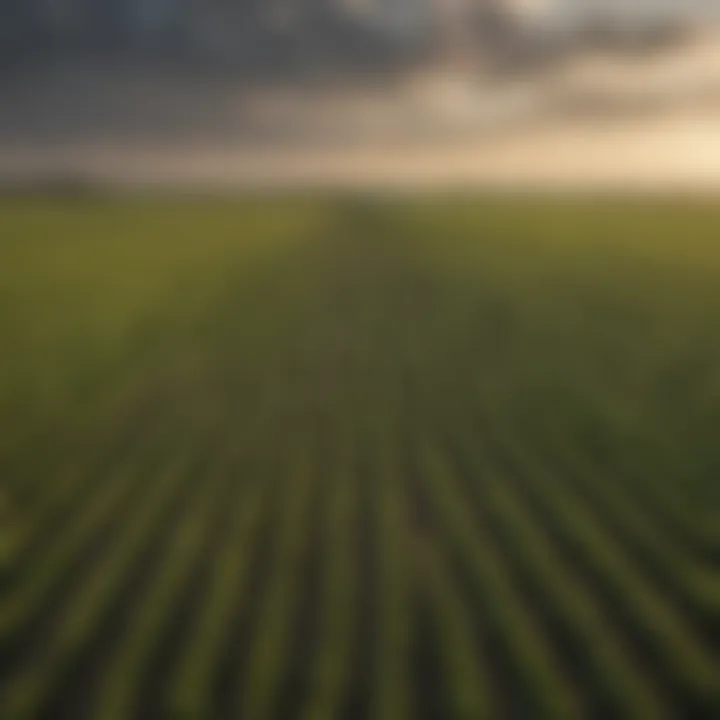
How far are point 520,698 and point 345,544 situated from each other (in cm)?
326

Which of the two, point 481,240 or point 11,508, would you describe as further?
point 481,240

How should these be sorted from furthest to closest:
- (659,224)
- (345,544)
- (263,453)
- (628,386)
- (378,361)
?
1. (659,224)
2. (378,361)
3. (628,386)
4. (263,453)
5. (345,544)

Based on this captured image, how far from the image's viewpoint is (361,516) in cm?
1075

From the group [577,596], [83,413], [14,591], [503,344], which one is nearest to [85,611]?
[14,591]

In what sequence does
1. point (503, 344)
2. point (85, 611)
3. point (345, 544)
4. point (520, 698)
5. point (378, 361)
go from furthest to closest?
point (503, 344)
point (378, 361)
point (345, 544)
point (85, 611)
point (520, 698)

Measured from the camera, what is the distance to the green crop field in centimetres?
737

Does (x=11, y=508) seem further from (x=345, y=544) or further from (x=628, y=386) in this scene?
(x=628, y=386)

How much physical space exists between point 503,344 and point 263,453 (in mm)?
10494

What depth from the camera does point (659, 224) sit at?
222ft

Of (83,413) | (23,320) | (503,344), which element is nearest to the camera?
(83,413)

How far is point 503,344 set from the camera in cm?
2234

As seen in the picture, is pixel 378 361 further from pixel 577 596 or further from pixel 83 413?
pixel 577 596

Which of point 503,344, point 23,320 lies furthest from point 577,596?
point 23,320

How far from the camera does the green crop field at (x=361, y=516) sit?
737 centimetres
